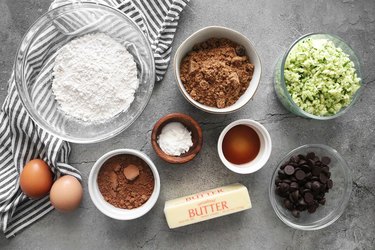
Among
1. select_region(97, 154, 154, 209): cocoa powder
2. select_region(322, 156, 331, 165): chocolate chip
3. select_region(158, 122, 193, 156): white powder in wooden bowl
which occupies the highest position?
select_region(158, 122, 193, 156): white powder in wooden bowl

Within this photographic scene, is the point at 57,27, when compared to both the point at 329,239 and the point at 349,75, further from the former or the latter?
the point at 329,239

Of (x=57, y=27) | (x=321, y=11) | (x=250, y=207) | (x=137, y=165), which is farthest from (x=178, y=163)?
(x=321, y=11)

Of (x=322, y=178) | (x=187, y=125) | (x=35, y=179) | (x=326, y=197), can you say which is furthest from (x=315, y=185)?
(x=35, y=179)

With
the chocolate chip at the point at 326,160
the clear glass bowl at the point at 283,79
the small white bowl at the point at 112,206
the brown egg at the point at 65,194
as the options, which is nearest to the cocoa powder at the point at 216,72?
the clear glass bowl at the point at 283,79

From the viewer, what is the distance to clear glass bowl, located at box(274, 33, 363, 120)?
1742mm

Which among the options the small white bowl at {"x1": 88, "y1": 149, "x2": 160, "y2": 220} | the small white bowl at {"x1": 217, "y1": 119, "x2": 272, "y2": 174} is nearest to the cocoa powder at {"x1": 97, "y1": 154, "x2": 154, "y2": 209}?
the small white bowl at {"x1": 88, "y1": 149, "x2": 160, "y2": 220}

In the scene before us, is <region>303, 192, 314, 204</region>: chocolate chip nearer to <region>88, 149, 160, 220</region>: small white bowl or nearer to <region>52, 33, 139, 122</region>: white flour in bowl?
<region>88, 149, 160, 220</region>: small white bowl

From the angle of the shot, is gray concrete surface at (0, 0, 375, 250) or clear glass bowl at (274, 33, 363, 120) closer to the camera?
clear glass bowl at (274, 33, 363, 120)

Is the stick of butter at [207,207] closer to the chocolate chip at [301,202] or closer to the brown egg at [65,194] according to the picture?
the chocolate chip at [301,202]

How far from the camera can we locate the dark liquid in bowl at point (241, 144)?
5.92 ft

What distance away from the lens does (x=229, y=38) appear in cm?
175

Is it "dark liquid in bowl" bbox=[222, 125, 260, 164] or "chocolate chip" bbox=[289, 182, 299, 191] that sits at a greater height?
"dark liquid in bowl" bbox=[222, 125, 260, 164]

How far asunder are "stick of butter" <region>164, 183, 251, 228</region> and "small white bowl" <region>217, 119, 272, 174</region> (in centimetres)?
8

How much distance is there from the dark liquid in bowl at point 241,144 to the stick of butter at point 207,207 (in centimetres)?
12
